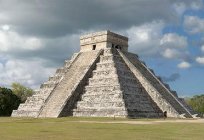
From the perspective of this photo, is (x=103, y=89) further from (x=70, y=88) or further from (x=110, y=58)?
(x=110, y=58)

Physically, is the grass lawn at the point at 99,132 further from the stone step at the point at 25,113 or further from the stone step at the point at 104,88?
the stone step at the point at 25,113

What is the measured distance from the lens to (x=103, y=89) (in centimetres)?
4491

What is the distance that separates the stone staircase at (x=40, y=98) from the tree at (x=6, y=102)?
13.4 metres

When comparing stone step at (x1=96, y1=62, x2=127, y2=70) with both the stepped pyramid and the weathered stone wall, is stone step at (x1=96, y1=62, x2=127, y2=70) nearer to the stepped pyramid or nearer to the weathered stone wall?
the stepped pyramid

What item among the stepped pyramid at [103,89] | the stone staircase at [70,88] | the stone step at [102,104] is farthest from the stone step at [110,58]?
the stone step at [102,104]

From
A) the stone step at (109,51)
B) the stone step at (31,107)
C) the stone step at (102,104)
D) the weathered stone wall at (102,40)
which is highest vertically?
the weathered stone wall at (102,40)

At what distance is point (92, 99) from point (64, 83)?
229 inches

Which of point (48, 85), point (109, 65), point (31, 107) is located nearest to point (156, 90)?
point (109, 65)

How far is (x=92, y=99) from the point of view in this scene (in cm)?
4469

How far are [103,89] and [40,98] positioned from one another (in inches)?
360

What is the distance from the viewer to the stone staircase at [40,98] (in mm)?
47688

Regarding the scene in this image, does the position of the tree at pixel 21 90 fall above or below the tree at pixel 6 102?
above

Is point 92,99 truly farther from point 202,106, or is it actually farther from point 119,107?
point 202,106

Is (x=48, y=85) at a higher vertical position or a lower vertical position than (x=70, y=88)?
higher
